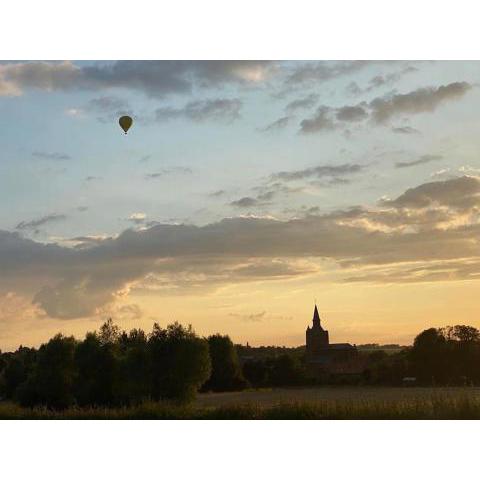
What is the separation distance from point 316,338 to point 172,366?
2.39m

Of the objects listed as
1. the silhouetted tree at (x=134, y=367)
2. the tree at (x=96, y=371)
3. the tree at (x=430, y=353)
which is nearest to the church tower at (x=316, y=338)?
the tree at (x=430, y=353)

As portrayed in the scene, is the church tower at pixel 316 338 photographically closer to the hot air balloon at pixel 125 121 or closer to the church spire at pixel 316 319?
the church spire at pixel 316 319

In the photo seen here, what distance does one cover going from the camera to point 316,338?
12938 millimetres

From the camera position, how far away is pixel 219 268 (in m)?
13.4

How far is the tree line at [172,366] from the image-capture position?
1283 cm

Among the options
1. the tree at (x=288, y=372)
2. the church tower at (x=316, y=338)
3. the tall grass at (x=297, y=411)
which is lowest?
the tall grass at (x=297, y=411)

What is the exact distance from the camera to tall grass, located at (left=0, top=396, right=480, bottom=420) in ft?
40.0

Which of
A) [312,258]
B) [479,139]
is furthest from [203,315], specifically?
[479,139]

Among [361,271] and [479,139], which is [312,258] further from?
[479,139]

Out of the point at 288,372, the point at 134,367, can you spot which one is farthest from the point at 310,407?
the point at 134,367

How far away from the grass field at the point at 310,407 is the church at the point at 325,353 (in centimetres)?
39

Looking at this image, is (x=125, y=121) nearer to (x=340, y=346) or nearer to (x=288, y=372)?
(x=288, y=372)

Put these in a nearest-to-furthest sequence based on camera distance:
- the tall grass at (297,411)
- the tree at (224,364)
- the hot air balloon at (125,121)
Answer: the tall grass at (297,411), the tree at (224,364), the hot air balloon at (125,121)
